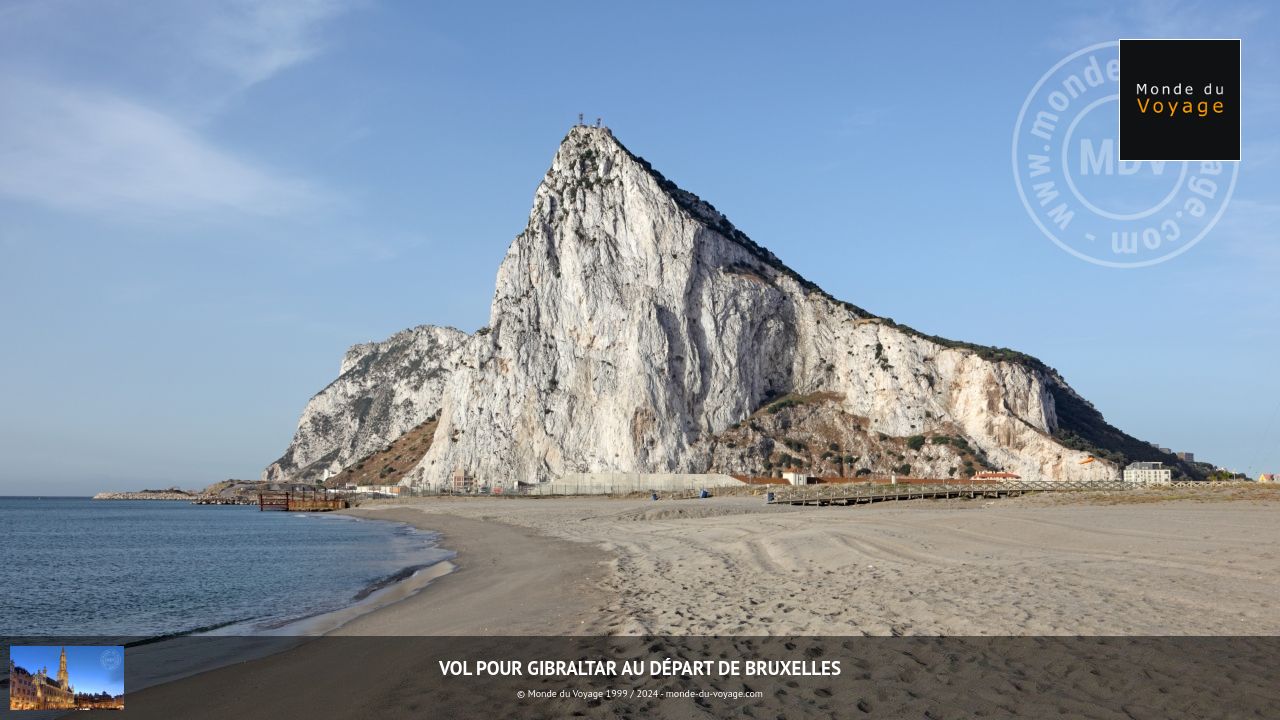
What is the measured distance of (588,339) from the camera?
103938mm

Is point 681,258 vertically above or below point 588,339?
above

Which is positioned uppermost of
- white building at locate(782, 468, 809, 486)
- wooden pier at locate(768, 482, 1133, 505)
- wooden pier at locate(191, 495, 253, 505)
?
wooden pier at locate(768, 482, 1133, 505)

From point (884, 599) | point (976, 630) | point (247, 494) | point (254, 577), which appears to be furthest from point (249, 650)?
point (247, 494)

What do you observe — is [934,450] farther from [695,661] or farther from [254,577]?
[695,661]

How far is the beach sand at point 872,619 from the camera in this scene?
8.27 metres

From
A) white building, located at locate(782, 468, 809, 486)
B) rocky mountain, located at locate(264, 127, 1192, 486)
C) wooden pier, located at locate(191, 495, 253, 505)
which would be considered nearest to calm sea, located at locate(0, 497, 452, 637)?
white building, located at locate(782, 468, 809, 486)

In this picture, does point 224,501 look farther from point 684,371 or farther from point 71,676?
point 71,676

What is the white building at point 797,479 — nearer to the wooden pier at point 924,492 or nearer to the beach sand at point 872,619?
the wooden pier at point 924,492

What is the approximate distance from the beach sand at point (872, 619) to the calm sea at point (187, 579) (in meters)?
4.15

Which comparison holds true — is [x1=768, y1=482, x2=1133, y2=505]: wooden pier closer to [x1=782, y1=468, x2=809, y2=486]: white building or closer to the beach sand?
[x1=782, y1=468, x2=809, y2=486]: white building

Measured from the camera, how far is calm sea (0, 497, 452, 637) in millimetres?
18875

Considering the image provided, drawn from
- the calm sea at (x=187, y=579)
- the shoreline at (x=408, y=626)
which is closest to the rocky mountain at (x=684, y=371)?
the calm sea at (x=187, y=579)

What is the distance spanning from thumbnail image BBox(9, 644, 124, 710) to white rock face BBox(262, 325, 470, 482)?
163889 millimetres

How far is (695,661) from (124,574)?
27.3 metres
